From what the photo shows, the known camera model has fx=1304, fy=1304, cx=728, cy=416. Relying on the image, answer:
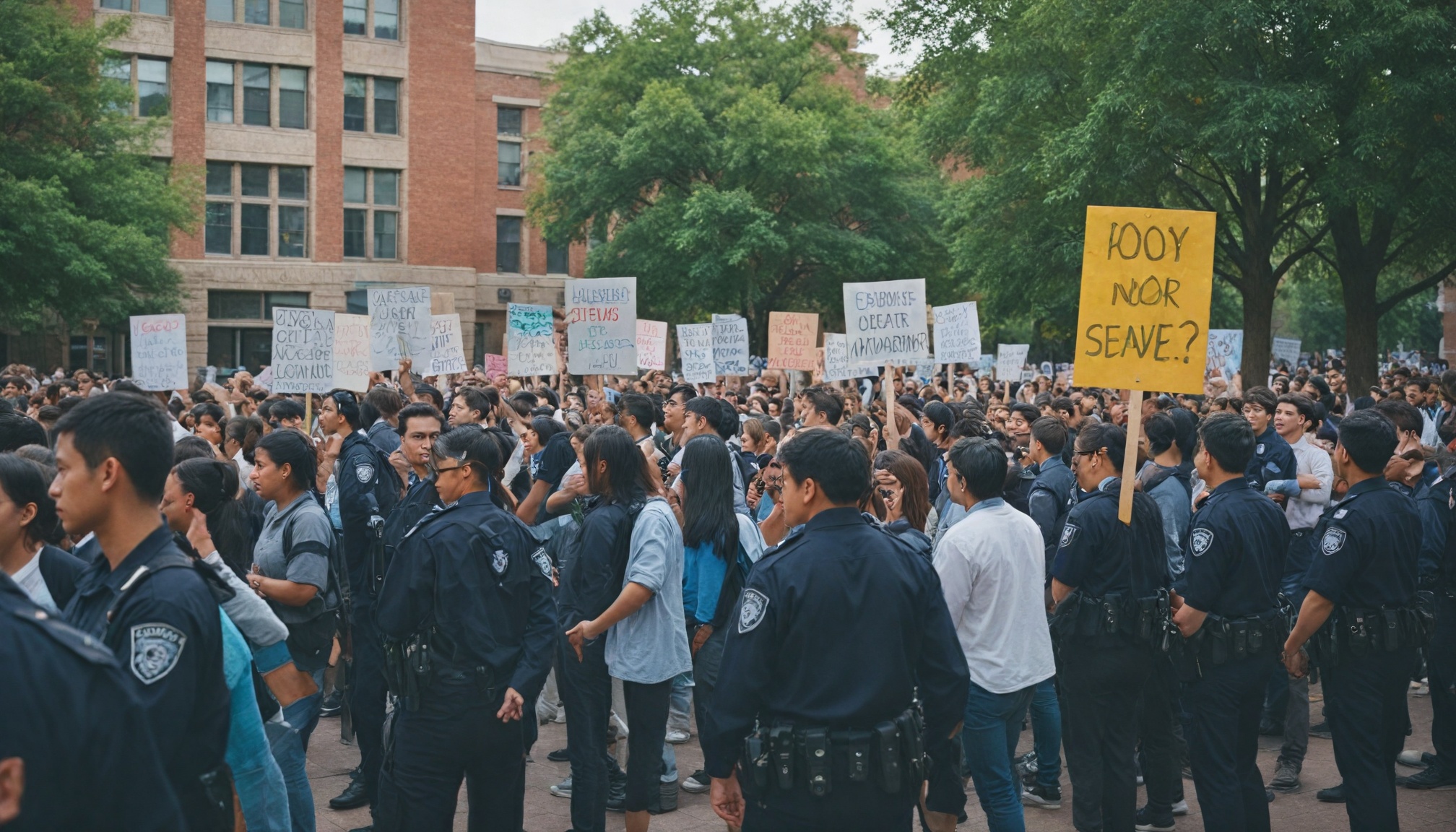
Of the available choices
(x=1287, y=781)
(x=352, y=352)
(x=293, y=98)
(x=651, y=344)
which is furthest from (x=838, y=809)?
(x=293, y=98)

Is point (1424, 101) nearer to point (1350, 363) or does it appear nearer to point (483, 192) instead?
point (1350, 363)

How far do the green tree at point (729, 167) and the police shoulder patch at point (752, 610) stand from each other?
32.8 m

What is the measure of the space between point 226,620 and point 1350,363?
80.7 ft

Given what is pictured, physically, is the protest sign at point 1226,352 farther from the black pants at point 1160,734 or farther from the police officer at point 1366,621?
the police officer at point 1366,621

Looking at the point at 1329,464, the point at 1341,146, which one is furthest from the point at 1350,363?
the point at 1329,464

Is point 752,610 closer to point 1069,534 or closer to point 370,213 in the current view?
point 1069,534

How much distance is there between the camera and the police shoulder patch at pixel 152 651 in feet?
9.87

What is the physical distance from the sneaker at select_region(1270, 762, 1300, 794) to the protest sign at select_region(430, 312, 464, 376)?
12343mm

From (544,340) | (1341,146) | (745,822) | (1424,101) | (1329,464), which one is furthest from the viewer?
(1341,146)

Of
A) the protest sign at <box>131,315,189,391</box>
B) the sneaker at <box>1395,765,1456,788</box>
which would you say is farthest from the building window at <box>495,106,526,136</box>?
the sneaker at <box>1395,765,1456,788</box>

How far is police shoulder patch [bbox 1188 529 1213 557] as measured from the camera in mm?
5875

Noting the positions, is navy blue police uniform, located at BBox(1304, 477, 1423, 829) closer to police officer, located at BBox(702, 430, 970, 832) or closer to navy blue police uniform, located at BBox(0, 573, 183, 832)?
police officer, located at BBox(702, 430, 970, 832)

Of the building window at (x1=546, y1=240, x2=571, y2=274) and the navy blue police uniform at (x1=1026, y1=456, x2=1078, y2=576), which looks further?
the building window at (x1=546, y1=240, x2=571, y2=274)

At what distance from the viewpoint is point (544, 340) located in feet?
57.4
